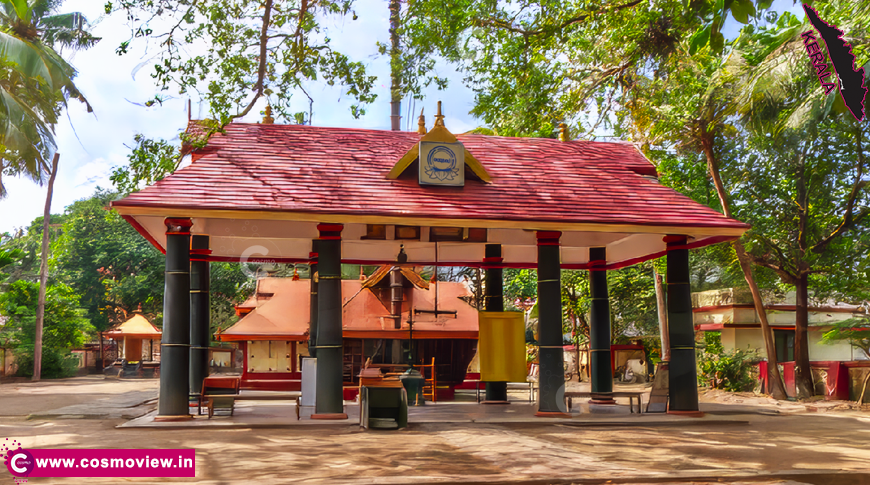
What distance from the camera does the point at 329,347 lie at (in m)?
11.7

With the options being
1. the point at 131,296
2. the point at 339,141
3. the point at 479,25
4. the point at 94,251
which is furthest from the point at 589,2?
the point at 94,251

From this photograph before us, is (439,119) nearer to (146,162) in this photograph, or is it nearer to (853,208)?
(146,162)

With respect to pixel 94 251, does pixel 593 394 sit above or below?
below

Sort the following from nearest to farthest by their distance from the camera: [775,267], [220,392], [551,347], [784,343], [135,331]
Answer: [551,347] → [220,392] → [775,267] → [784,343] → [135,331]

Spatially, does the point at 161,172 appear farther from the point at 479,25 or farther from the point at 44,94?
the point at 44,94

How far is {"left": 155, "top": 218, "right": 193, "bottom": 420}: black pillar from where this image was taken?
37.3 feet

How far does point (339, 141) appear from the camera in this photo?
14641mm

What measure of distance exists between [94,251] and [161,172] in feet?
114

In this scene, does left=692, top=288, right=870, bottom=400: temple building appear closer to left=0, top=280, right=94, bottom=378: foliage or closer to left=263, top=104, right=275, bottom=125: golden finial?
left=263, top=104, right=275, bottom=125: golden finial

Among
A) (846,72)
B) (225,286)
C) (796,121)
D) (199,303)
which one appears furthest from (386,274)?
(225,286)

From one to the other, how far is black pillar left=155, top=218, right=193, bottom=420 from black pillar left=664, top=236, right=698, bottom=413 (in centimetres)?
848

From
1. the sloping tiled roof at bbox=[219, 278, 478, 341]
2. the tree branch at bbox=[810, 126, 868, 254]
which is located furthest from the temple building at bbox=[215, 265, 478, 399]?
the tree branch at bbox=[810, 126, 868, 254]

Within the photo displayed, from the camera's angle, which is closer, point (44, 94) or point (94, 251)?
point (44, 94)

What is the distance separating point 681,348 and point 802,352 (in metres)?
8.29
